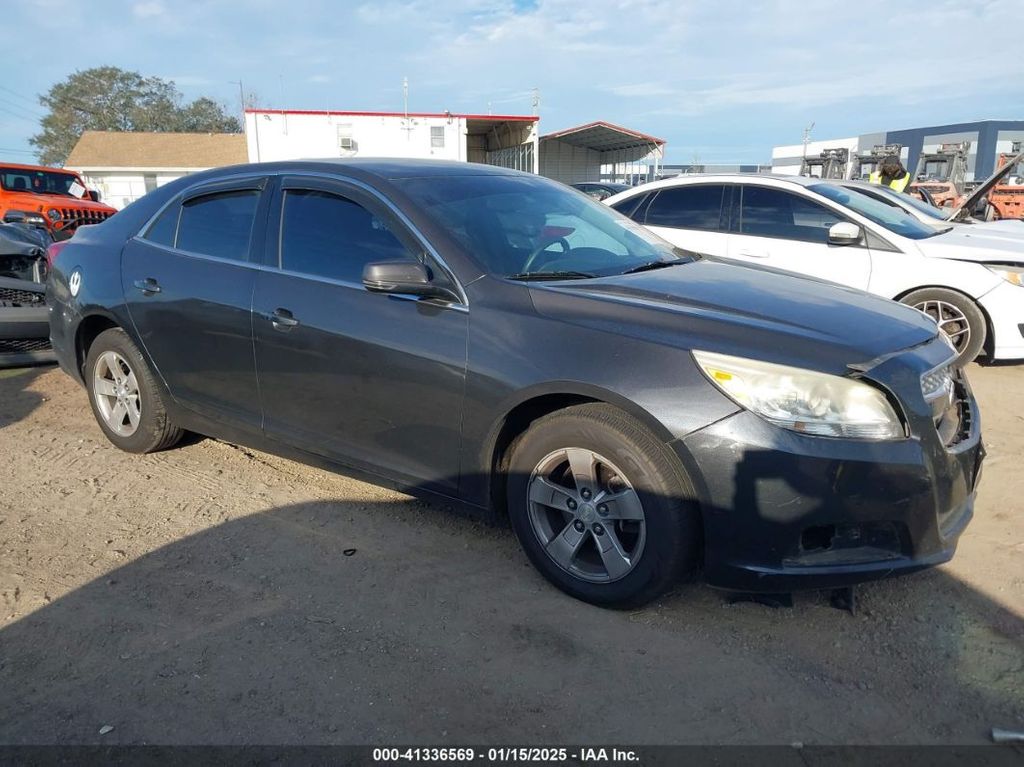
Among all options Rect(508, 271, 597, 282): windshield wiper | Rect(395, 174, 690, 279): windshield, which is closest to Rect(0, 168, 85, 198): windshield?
Rect(395, 174, 690, 279): windshield

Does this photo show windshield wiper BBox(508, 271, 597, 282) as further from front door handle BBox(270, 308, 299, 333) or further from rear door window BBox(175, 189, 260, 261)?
rear door window BBox(175, 189, 260, 261)

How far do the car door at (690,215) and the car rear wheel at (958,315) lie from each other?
171 centimetres

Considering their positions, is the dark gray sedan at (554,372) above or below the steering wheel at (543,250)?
below

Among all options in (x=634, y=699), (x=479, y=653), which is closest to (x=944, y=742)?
(x=634, y=699)

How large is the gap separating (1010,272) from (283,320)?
5.95 m

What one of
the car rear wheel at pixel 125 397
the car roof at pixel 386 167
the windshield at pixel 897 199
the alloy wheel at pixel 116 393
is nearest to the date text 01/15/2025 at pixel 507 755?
the car roof at pixel 386 167

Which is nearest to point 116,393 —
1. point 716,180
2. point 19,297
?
point 19,297

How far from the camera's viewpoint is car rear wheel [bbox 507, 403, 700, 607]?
2.74 meters

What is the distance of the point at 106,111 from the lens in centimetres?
6756

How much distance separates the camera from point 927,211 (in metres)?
8.46

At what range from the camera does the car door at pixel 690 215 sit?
719 centimetres

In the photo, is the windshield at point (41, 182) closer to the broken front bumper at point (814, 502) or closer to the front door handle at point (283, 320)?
the front door handle at point (283, 320)

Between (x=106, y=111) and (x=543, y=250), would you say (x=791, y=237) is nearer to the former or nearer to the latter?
(x=543, y=250)

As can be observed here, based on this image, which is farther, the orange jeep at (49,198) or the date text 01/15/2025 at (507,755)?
the orange jeep at (49,198)
